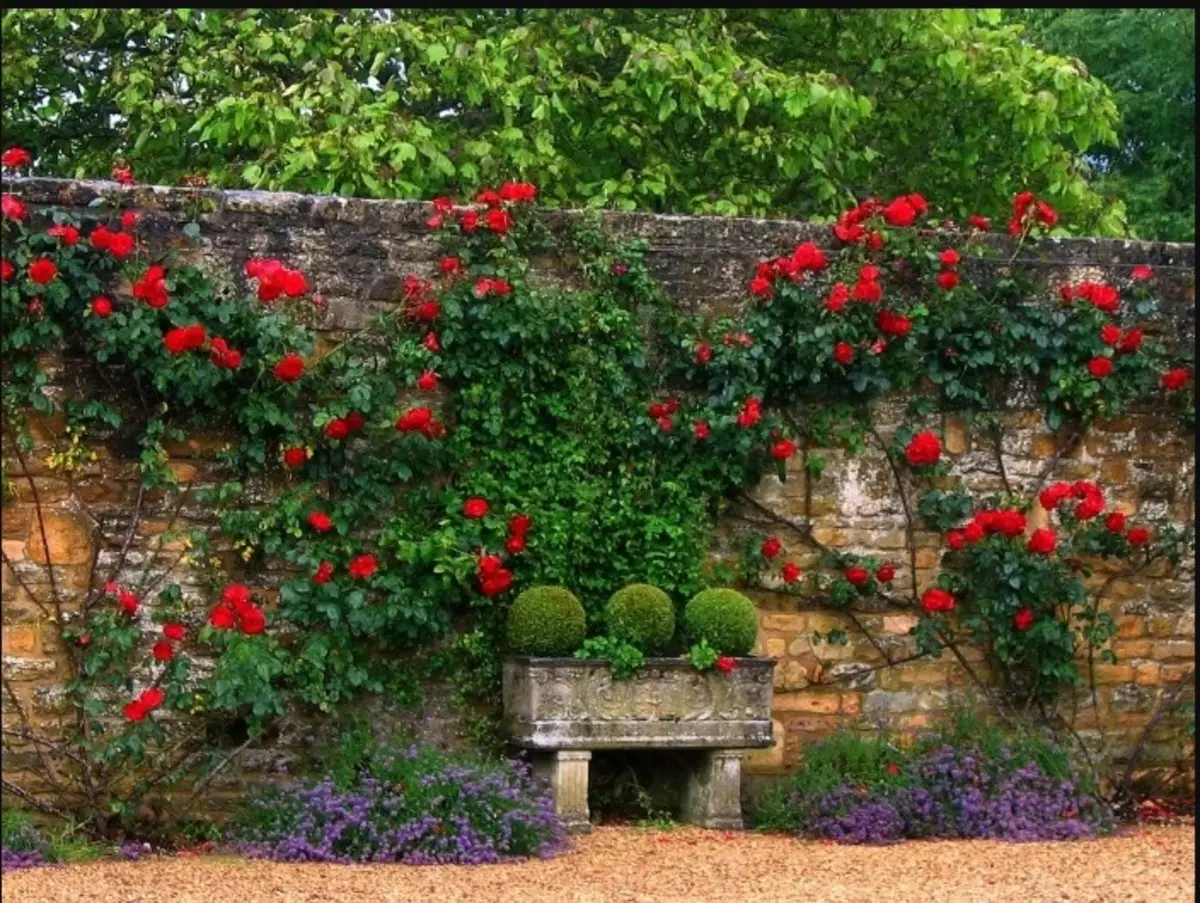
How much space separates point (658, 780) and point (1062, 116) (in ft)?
19.9

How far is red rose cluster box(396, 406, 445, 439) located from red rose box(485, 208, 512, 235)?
30.6 inches

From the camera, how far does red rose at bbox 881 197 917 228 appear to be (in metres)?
7.86

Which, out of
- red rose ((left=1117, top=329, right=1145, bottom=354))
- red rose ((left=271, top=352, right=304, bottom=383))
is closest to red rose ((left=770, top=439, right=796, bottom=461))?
red rose ((left=1117, top=329, right=1145, bottom=354))

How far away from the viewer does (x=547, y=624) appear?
23.1 feet

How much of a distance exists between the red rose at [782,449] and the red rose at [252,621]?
2183mm

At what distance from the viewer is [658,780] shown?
7457 mm

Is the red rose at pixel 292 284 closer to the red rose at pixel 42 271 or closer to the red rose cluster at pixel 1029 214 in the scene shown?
the red rose at pixel 42 271

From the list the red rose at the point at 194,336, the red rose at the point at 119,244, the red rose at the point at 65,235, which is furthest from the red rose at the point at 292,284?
the red rose at the point at 65,235

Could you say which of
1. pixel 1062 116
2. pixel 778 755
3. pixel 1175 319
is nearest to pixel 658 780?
pixel 778 755

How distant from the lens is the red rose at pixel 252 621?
22.0 feet

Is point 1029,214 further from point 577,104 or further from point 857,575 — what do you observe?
point 577,104

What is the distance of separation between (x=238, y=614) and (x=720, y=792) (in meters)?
1.97

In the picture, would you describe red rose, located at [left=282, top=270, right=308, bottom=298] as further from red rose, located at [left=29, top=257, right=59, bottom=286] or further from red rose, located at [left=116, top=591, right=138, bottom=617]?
red rose, located at [left=116, top=591, right=138, bottom=617]

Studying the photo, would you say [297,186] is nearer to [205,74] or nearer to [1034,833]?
[205,74]
